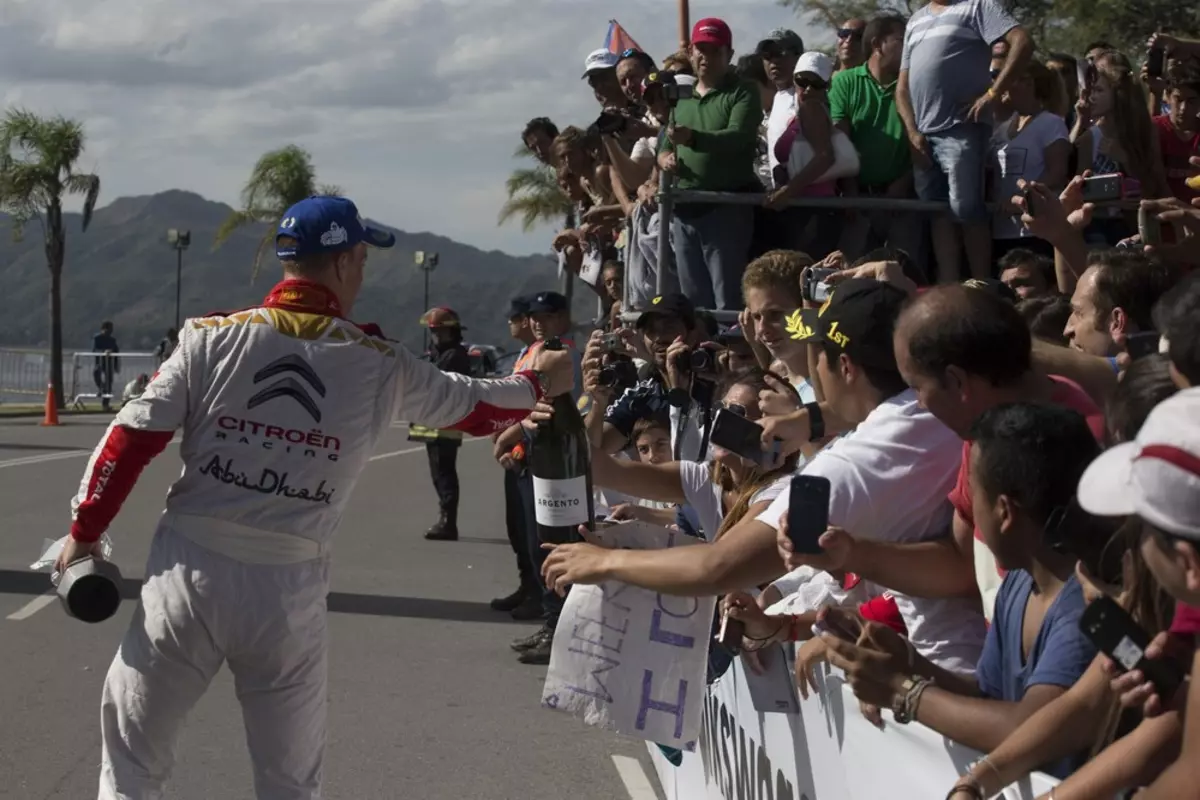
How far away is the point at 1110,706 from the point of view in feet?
9.46

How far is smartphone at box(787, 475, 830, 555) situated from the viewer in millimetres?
3471

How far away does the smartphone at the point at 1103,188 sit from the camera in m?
5.22

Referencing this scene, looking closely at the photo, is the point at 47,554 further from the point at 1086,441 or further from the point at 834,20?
the point at 834,20

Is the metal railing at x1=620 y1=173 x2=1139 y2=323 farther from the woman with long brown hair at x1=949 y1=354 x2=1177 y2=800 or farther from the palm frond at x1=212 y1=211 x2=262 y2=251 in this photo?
the palm frond at x1=212 y1=211 x2=262 y2=251

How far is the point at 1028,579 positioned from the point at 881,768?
542 millimetres

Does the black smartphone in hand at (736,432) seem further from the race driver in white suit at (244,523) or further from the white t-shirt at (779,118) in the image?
the white t-shirt at (779,118)

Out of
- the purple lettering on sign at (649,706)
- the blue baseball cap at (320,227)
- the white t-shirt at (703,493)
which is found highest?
the blue baseball cap at (320,227)

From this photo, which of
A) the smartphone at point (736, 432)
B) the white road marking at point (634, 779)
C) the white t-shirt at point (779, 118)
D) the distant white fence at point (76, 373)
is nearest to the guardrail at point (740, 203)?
the white t-shirt at point (779, 118)

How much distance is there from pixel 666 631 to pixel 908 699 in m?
1.28

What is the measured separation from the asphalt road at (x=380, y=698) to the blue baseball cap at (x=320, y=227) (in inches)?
96.8

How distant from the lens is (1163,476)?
2.12 meters

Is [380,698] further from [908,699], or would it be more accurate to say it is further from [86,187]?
[86,187]

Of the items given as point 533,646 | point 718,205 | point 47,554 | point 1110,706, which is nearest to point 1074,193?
point 1110,706

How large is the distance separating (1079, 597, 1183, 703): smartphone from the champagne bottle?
98.6 inches
